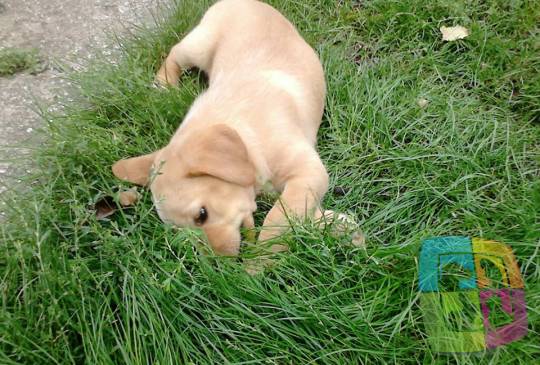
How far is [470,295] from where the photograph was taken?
2.31 metres

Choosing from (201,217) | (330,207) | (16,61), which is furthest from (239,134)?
(16,61)

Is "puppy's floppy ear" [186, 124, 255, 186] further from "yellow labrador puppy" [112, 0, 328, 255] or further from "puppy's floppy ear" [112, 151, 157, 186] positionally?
"puppy's floppy ear" [112, 151, 157, 186]

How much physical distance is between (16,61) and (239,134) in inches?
78.4

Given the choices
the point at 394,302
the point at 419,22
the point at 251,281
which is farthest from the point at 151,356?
the point at 419,22

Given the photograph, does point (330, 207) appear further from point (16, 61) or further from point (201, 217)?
point (16, 61)

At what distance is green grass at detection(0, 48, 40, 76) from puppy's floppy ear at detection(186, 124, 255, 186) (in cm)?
196

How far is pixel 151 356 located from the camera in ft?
7.16

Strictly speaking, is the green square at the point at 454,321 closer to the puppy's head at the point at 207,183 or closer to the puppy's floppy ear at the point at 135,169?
the puppy's head at the point at 207,183

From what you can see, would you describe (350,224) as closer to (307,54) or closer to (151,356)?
(151,356)

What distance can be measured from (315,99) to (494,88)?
1249mm

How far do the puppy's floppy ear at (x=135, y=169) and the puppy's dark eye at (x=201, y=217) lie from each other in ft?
1.27

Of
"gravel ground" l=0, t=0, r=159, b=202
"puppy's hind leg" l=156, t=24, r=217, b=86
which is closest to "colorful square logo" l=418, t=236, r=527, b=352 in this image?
"puppy's hind leg" l=156, t=24, r=217, b=86

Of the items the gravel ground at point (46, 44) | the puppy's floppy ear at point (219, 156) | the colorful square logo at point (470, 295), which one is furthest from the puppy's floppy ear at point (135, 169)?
the colorful square logo at point (470, 295)

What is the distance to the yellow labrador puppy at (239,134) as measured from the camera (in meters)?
2.43
